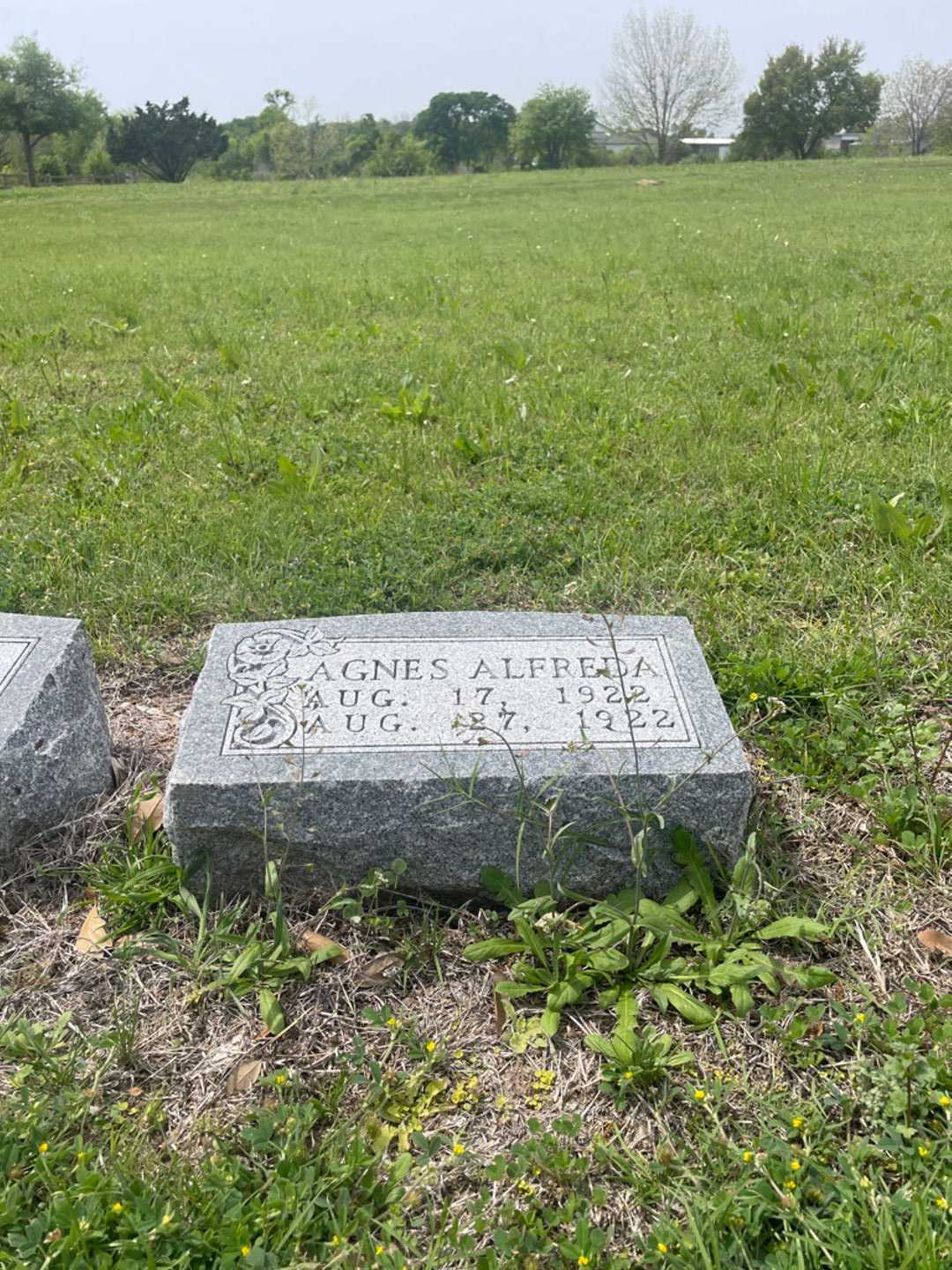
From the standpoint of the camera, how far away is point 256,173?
66.3 meters

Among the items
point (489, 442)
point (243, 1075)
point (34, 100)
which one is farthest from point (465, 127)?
point (243, 1075)

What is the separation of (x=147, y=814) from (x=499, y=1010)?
1.08 meters

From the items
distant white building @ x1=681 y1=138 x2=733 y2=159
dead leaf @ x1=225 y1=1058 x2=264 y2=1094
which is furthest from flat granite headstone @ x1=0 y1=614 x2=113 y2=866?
distant white building @ x1=681 y1=138 x2=733 y2=159

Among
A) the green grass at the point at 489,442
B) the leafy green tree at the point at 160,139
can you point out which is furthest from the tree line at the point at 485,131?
the green grass at the point at 489,442

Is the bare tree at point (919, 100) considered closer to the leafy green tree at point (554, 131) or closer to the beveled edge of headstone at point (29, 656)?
the leafy green tree at point (554, 131)

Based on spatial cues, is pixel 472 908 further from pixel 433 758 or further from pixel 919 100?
pixel 919 100

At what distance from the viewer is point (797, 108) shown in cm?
5803

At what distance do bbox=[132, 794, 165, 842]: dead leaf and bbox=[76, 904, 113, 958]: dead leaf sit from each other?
0.25 m

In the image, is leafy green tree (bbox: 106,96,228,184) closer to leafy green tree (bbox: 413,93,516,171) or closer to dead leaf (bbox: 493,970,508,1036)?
leafy green tree (bbox: 413,93,516,171)

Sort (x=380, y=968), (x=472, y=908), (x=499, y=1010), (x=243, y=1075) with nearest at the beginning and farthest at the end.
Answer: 1. (x=243, y=1075)
2. (x=499, y=1010)
3. (x=380, y=968)
4. (x=472, y=908)

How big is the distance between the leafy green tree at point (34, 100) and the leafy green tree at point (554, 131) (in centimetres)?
2650

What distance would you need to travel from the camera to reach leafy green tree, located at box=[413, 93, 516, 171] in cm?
7369

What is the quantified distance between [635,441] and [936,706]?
2282 mm

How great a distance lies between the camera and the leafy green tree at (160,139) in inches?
2228
